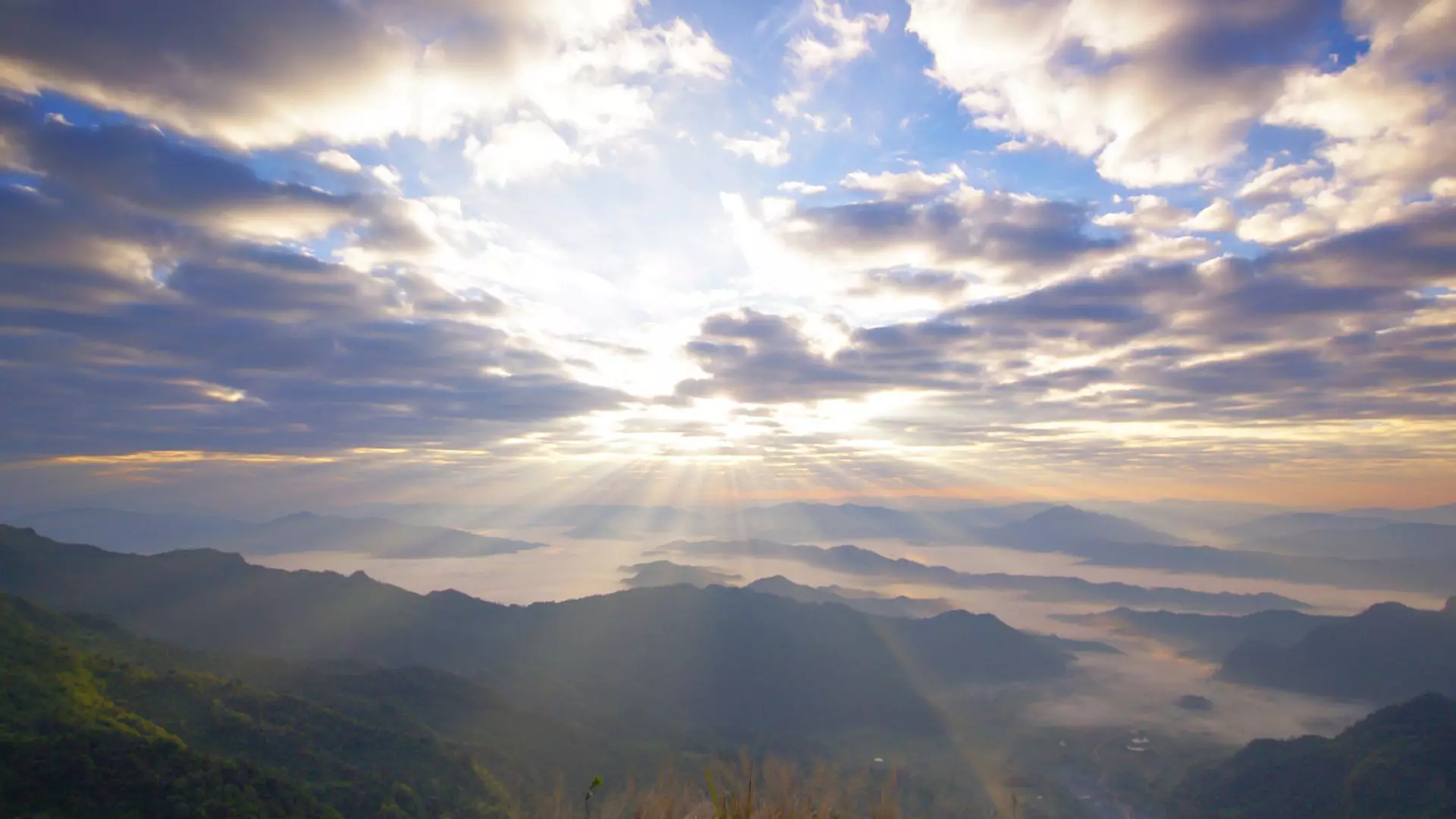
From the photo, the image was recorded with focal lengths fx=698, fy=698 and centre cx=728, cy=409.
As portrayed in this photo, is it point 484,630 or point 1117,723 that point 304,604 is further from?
point 1117,723

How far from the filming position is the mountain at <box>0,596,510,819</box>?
2598 cm

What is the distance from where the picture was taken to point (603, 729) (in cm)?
9750

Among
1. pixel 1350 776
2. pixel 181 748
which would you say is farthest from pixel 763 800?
pixel 1350 776

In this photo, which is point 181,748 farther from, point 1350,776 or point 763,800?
point 1350,776

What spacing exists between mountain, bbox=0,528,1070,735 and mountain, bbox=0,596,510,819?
162 ft

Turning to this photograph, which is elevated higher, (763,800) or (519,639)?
(763,800)

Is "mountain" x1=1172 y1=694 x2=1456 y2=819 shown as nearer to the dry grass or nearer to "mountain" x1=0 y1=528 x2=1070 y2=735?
"mountain" x1=0 y1=528 x2=1070 y2=735

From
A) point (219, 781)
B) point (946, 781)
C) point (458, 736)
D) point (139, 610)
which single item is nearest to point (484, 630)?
point (139, 610)

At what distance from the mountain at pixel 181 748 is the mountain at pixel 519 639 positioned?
162 feet

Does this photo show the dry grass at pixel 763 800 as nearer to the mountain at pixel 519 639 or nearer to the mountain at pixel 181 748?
the mountain at pixel 181 748

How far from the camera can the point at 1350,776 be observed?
9175 centimetres

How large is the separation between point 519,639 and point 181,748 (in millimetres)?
140259

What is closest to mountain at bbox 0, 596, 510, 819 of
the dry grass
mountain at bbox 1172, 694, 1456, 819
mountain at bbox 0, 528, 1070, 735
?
the dry grass

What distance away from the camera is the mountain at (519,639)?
122 m
